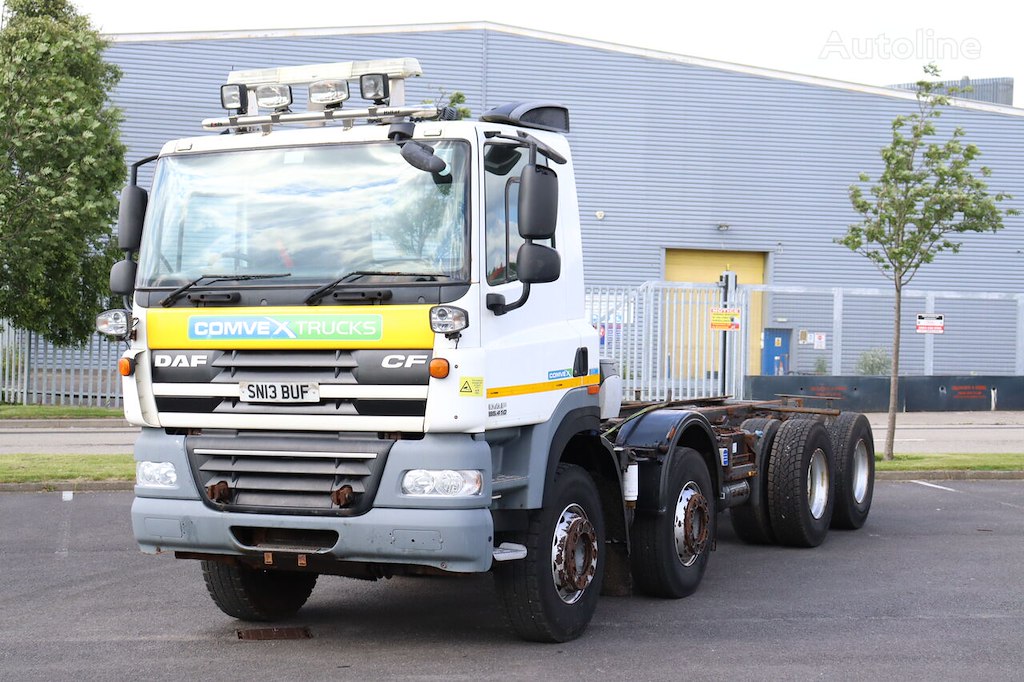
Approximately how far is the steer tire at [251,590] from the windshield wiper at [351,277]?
192 cm

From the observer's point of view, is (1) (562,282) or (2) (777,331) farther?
(2) (777,331)

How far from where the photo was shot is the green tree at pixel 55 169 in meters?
21.5

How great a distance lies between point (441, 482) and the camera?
639 cm

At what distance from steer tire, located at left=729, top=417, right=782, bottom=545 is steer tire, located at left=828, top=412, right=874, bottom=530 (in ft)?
3.28

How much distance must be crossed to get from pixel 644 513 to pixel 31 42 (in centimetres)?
1988

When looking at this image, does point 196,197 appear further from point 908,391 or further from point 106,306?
point 908,391

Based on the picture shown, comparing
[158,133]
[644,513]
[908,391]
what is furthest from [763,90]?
[644,513]

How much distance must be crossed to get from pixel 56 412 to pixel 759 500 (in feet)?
62.3

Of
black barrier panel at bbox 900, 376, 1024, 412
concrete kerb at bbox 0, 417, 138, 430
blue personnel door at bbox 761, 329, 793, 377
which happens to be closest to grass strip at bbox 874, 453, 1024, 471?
black barrier panel at bbox 900, 376, 1024, 412

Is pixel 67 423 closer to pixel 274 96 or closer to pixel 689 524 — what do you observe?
pixel 689 524

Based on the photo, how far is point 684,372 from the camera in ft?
97.2

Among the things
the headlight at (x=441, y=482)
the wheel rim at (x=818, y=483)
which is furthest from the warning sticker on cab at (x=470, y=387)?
the wheel rim at (x=818, y=483)

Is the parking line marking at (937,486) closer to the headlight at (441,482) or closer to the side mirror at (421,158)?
the headlight at (441,482)

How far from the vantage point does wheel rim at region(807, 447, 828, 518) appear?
432 inches
